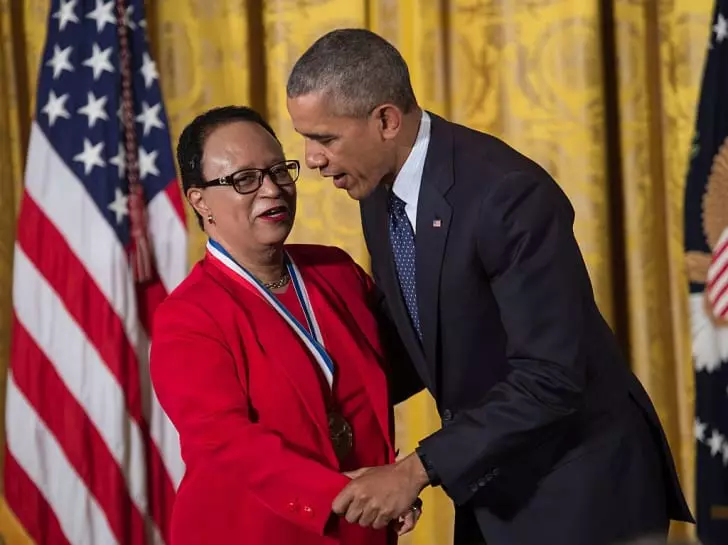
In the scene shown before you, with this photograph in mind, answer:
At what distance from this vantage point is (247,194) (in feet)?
6.95

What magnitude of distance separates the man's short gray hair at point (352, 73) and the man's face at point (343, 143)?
2 cm

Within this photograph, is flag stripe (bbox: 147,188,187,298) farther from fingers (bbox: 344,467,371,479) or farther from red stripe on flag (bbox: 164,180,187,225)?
fingers (bbox: 344,467,371,479)

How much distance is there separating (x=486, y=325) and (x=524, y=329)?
0.12 metres

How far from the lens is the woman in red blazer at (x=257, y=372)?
1.96 m

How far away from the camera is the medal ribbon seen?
6.90 feet

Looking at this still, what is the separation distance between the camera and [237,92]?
152 inches

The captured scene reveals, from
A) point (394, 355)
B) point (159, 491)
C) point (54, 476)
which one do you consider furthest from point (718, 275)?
point (54, 476)

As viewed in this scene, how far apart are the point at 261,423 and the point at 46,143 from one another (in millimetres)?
2011

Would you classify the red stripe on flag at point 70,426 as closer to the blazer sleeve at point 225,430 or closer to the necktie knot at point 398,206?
the blazer sleeve at point 225,430

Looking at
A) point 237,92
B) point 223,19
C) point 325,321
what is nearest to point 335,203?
point 237,92

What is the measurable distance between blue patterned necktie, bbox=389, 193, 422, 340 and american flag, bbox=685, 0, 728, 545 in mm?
1668

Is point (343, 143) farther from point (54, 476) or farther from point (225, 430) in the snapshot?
point (54, 476)

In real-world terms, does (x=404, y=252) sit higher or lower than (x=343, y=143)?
lower

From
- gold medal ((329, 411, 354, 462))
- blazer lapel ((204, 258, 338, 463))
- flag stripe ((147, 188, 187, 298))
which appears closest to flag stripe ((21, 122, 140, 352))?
flag stripe ((147, 188, 187, 298))
